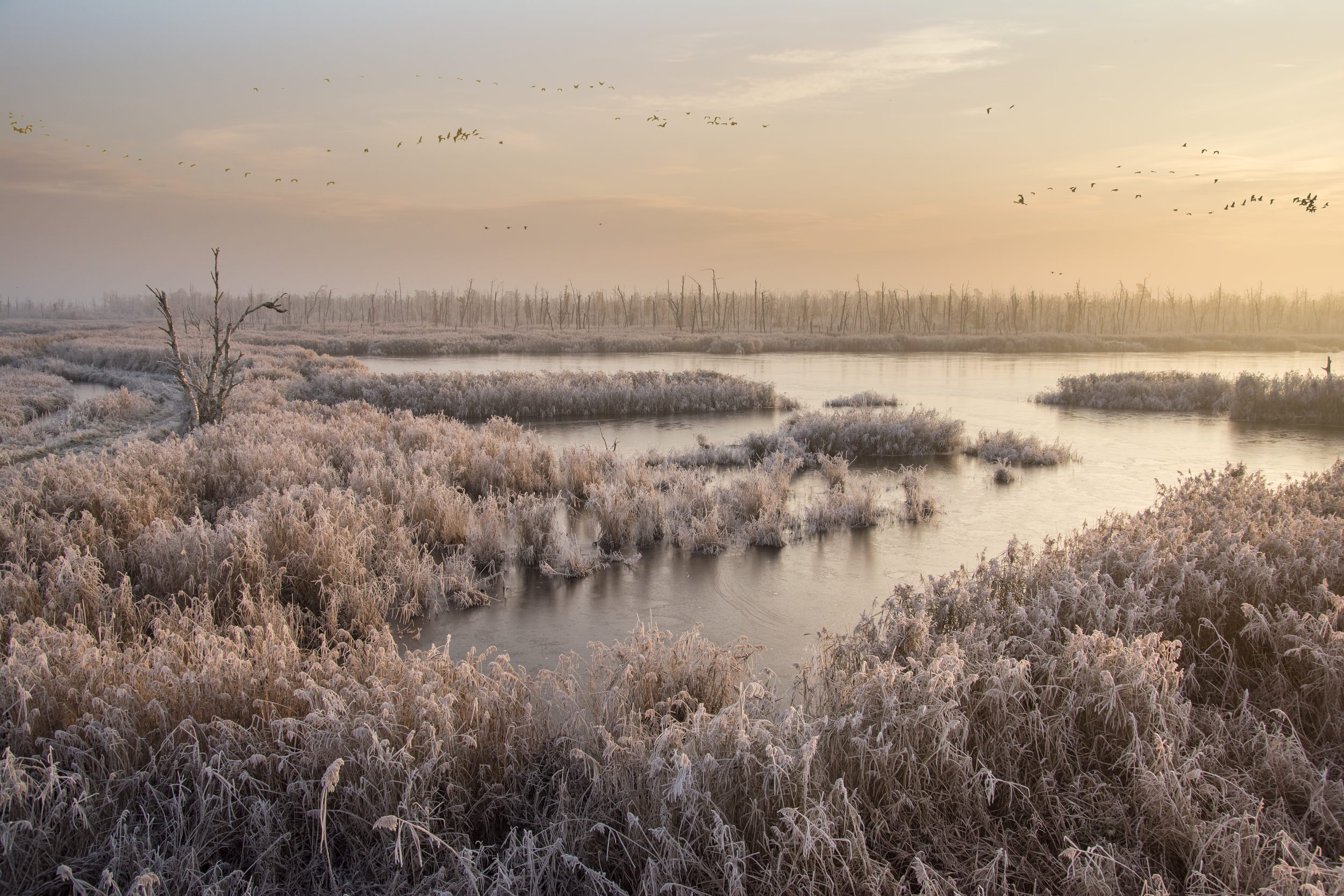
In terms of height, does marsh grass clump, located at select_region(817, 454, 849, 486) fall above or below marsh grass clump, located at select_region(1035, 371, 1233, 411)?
below

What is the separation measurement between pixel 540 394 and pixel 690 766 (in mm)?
19363

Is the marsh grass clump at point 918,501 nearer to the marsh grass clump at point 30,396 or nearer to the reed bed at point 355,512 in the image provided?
the reed bed at point 355,512

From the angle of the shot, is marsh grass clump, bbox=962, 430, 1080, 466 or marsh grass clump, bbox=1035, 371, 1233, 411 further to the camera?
marsh grass clump, bbox=1035, 371, 1233, 411

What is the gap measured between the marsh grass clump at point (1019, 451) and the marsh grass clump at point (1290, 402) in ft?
27.3

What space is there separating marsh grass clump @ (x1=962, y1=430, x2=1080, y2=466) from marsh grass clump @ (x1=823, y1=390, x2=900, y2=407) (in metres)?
7.13

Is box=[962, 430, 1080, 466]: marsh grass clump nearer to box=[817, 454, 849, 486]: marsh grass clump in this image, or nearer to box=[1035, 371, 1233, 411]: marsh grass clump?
box=[817, 454, 849, 486]: marsh grass clump

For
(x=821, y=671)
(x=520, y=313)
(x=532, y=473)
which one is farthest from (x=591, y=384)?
(x=520, y=313)

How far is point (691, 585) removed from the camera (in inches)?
311

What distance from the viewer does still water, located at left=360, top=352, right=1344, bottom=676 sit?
22.3 feet

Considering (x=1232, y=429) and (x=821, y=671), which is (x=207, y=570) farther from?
(x=1232, y=429)

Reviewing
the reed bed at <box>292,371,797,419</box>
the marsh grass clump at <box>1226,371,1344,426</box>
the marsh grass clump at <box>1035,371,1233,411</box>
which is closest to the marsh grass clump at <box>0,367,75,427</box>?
the reed bed at <box>292,371,797,419</box>

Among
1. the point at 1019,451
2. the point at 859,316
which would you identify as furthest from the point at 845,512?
the point at 859,316

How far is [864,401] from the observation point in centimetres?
2330

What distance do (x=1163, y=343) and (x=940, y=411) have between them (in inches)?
1676
